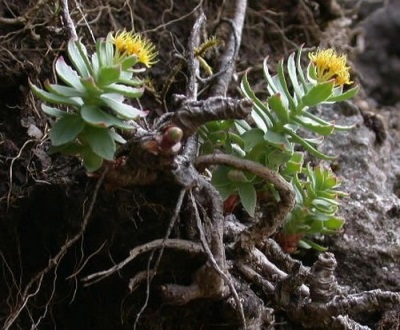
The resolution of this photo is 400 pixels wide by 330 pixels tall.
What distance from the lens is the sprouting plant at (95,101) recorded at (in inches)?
38.4

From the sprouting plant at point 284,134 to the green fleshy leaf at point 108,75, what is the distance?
0.21 metres

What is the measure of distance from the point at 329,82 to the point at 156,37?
0.63m

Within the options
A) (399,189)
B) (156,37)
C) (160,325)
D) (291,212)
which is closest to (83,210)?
(160,325)

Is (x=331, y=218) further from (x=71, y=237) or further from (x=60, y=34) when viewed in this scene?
(x=60, y=34)

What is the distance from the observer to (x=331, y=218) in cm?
118

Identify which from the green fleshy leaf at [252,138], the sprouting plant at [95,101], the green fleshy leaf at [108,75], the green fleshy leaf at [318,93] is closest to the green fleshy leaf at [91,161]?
the sprouting plant at [95,101]

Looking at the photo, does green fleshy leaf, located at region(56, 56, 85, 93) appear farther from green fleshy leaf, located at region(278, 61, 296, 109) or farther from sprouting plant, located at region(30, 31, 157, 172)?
green fleshy leaf, located at region(278, 61, 296, 109)

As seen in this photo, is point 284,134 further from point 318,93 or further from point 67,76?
point 67,76

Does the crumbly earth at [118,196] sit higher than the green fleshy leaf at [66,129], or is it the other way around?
the green fleshy leaf at [66,129]

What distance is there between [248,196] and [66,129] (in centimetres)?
31

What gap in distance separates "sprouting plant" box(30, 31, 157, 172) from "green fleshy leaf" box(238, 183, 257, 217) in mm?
215

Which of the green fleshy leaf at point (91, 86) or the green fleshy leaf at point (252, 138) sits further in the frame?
the green fleshy leaf at point (252, 138)

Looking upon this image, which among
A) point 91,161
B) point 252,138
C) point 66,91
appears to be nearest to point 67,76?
point 66,91

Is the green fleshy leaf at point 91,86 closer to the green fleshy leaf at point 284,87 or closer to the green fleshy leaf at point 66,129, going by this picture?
the green fleshy leaf at point 66,129
